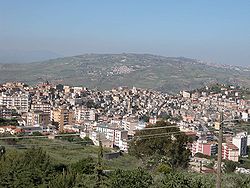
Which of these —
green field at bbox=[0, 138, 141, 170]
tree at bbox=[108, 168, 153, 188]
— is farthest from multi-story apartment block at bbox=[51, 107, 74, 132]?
tree at bbox=[108, 168, 153, 188]

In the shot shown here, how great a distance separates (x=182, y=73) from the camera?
118250mm

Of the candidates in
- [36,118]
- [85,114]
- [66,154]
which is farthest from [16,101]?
[66,154]

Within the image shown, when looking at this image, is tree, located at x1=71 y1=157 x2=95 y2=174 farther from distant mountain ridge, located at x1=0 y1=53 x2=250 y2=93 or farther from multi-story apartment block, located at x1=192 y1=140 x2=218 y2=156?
distant mountain ridge, located at x1=0 y1=53 x2=250 y2=93

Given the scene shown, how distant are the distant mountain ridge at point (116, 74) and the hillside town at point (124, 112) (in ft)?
105

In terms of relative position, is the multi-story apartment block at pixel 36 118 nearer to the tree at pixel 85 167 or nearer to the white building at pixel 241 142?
the white building at pixel 241 142

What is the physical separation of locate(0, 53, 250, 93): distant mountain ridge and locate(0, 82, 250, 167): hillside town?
32.1 metres

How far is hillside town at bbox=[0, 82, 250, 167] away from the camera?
35.6 m

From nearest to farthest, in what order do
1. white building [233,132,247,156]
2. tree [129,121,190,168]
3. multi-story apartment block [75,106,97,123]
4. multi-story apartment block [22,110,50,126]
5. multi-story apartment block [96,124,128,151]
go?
tree [129,121,190,168] < white building [233,132,247,156] < multi-story apartment block [96,124,128,151] < multi-story apartment block [22,110,50,126] < multi-story apartment block [75,106,97,123]

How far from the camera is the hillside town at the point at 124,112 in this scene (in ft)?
117

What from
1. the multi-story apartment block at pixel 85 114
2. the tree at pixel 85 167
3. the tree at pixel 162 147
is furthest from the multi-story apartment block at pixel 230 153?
the multi-story apartment block at pixel 85 114

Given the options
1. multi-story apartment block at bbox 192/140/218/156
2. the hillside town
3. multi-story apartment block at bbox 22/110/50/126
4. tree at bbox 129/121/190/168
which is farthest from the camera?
multi-story apartment block at bbox 22/110/50/126

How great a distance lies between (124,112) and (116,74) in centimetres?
6253

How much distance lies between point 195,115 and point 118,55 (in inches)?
4277

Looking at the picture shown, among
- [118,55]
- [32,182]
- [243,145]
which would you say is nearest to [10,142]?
[32,182]
